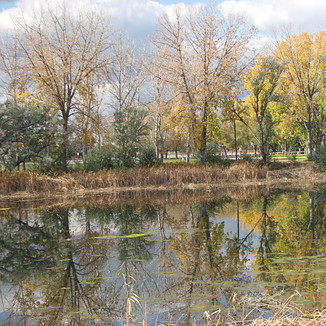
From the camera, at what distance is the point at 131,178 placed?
23609mm

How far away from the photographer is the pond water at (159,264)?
5.96 metres

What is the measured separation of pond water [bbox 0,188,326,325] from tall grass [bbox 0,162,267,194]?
6.38 m

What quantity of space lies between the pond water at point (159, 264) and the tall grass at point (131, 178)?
6.38 metres

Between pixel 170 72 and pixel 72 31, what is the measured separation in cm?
700

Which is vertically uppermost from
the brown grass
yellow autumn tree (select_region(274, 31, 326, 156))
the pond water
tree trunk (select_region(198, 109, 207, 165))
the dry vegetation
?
yellow autumn tree (select_region(274, 31, 326, 156))

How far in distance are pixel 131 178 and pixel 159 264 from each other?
15.4 m

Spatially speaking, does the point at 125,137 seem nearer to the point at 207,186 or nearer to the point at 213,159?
the point at 213,159

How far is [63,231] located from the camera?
12.6 m

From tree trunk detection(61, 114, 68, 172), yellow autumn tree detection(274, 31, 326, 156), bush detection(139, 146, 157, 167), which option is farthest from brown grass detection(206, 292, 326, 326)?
yellow autumn tree detection(274, 31, 326, 156)

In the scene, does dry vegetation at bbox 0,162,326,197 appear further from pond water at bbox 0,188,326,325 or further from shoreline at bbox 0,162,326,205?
pond water at bbox 0,188,326,325

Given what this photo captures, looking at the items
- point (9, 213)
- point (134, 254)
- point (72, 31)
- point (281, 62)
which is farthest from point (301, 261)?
point (281, 62)

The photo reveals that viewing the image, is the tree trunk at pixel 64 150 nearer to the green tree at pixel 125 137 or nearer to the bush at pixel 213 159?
the green tree at pixel 125 137

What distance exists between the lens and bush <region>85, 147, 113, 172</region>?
25.5m

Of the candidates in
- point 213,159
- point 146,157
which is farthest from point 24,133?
point 213,159
